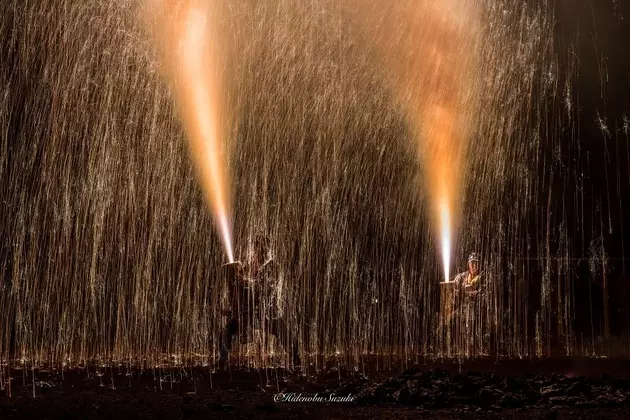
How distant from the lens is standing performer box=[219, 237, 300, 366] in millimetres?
11844

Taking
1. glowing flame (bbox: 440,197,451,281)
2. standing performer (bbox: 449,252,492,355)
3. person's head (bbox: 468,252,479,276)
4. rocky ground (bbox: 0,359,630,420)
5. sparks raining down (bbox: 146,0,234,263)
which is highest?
sparks raining down (bbox: 146,0,234,263)

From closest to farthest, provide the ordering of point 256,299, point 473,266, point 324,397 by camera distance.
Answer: point 324,397 < point 256,299 < point 473,266

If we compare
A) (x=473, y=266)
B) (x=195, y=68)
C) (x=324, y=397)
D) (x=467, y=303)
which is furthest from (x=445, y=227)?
(x=324, y=397)

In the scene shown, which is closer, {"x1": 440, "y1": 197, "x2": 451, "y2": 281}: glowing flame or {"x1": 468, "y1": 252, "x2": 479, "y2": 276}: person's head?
{"x1": 468, "y1": 252, "x2": 479, "y2": 276}: person's head

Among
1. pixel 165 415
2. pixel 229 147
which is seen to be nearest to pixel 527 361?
pixel 165 415

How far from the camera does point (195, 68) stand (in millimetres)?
15188

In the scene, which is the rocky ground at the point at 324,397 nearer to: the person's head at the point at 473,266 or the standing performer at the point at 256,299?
the standing performer at the point at 256,299

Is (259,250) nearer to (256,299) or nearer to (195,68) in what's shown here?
(256,299)

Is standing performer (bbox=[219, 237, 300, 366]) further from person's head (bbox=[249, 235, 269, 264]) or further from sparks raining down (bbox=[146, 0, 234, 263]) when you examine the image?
sparks raining down (bbox=[146, 0, 234, 263])

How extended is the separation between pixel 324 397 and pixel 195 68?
8624mm

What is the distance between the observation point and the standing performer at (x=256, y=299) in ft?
38.9

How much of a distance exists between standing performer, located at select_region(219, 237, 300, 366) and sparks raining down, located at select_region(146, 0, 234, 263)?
3.10 metres

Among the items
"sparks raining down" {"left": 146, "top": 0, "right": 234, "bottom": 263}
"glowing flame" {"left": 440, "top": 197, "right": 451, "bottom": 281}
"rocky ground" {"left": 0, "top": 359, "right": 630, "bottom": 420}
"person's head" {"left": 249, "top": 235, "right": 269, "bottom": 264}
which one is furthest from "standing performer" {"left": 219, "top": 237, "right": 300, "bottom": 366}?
"glowing flame" {"left": 440, "top": 197, "right": 451, "bottom": 281}

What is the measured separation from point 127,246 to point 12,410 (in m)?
13.2
